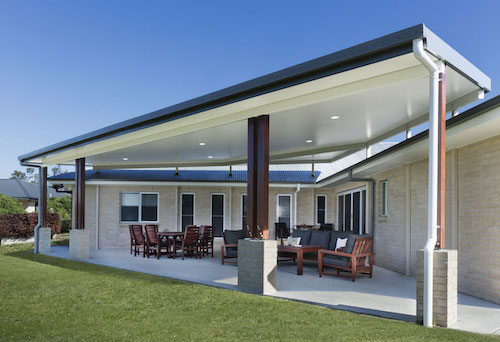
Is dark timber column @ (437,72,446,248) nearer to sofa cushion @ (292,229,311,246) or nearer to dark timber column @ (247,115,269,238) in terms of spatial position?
dark timber column @ (247,115,269,238)

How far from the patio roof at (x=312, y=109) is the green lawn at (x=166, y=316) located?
3.11 m

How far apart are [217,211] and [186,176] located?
1.93m

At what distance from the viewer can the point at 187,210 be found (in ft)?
59.3

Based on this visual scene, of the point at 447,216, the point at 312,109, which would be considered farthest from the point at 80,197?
the point at 447,216

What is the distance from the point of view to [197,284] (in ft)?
27.8

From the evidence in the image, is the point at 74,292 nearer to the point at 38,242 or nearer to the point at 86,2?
the point at 38,242

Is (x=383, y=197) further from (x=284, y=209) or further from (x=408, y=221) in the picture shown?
(x=284, y=209)

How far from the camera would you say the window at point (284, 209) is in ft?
59.5

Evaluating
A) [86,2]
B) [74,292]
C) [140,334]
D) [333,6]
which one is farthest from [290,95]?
[333,6]

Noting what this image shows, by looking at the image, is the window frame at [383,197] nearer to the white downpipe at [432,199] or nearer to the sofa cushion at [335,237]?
the sofa cushion at [335,237]

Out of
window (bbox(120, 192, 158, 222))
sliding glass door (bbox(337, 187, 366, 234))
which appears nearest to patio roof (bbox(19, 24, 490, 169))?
sliding glass door (bbox(337, 187, 366, 234))

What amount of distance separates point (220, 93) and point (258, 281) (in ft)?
10.4

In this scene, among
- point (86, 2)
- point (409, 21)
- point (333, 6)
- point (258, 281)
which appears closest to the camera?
point (258, 281)

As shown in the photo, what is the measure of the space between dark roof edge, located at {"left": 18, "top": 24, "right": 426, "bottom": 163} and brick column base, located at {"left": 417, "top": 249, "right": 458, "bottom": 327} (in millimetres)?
2404
